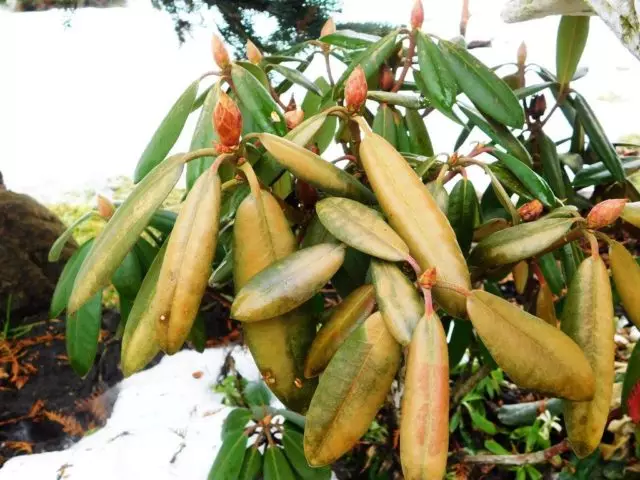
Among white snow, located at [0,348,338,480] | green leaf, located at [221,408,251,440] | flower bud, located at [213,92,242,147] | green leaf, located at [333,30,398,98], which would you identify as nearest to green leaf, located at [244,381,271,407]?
white snow, located at [0,348,338,480]

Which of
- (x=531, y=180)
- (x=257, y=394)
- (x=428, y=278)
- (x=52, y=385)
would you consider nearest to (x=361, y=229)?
(x=428, y=278)

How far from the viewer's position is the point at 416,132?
935mm

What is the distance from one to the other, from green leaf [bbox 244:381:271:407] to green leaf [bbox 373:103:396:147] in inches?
30.0

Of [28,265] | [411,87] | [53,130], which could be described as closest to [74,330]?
[411,87]

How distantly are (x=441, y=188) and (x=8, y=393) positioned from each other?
154 cm

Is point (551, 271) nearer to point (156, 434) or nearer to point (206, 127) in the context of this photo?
point (206, 127)

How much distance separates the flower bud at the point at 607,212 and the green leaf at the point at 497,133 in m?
0.29

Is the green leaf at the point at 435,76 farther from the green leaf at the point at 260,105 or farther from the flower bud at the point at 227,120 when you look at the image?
the flower bud at the point at 227,120

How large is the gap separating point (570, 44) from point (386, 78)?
0.41 meters

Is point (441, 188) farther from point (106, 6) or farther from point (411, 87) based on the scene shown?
point (106, 6)

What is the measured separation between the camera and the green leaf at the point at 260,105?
2.28 feet

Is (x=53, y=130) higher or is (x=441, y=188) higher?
(x=441, y=188)

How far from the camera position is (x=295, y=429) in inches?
40.7

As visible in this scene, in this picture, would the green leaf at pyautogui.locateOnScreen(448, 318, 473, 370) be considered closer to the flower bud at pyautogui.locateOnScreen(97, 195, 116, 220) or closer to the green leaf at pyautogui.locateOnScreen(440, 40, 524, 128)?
the green leaf at pyautogui.locateOnScreen(440, 40, 524, 128)
